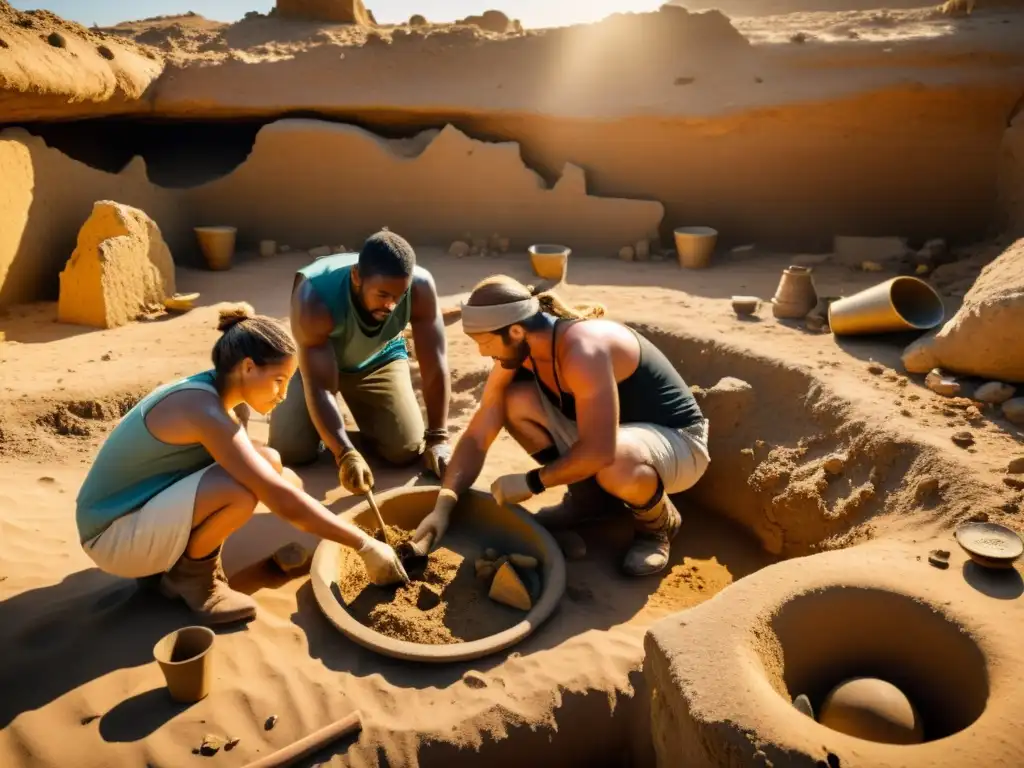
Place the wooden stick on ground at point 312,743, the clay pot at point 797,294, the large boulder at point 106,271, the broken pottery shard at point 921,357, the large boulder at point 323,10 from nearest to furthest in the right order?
the wooden stick on ground at point 312,743 < the broken pottery shard at point 921,357 < the clay pot at point 797,294 < the large boulder at point 106,271 < the large boulder at point 323,10

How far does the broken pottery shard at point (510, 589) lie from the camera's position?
10.4 feet

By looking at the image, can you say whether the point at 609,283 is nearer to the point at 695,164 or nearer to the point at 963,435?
the point at 695,164

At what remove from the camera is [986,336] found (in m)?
Answer: 3.96

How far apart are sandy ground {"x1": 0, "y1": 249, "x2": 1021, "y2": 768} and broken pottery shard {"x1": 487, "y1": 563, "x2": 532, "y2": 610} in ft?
0.55

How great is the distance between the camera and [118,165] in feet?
28.9

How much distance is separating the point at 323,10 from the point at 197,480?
31.1 feet

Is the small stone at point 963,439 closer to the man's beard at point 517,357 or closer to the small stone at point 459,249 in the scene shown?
the man's beard at point 517,357

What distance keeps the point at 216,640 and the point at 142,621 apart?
304mm

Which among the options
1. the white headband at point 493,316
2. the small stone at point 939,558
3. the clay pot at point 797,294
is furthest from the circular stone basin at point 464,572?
the clay pot at point 797,294

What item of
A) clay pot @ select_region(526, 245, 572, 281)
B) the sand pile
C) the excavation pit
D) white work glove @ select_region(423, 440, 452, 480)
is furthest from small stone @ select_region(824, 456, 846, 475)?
clay pot @ select_region(526, 245, 572, 281)

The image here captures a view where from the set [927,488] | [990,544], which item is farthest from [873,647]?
[927,488]

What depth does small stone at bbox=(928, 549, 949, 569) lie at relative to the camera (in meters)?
2.69

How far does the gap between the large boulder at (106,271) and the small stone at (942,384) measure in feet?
18.7

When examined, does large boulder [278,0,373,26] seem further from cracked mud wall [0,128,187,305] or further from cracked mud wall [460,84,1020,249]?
cracked mud wall [0,128,187,305]
